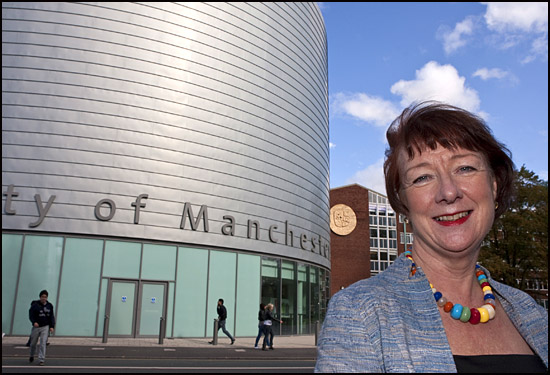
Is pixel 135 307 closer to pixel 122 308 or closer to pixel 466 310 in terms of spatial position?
pixel 122 308

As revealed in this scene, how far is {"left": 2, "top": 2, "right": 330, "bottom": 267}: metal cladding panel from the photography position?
62.9 ft

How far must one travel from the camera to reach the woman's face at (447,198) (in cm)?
196

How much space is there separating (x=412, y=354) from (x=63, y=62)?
22242 millimetres

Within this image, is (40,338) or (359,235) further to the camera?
(359,235)

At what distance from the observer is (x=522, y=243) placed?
68.3 feet

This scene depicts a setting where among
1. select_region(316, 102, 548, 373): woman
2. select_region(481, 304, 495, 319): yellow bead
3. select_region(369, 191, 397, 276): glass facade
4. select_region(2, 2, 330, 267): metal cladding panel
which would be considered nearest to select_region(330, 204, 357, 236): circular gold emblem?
select_region(369, 191, 397, 276): glass facade

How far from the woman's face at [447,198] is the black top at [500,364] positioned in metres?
0.47

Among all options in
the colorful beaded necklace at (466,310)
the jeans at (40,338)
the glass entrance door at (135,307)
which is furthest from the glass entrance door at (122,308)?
the colorful beaded necklace at (466,310)

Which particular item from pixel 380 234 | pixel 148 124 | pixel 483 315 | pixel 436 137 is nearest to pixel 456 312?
pixel 483 315

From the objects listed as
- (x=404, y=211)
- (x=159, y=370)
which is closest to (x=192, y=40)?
(x=159, y=370)

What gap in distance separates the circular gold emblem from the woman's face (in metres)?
55.7

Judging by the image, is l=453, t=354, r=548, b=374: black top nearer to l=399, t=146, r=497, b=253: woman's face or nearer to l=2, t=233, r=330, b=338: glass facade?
l=399, t=146, r=497, b=253: woman's face

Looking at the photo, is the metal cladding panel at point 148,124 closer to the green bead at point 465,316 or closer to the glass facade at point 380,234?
the green bead at point 465,316

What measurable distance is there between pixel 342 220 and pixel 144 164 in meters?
40.7
